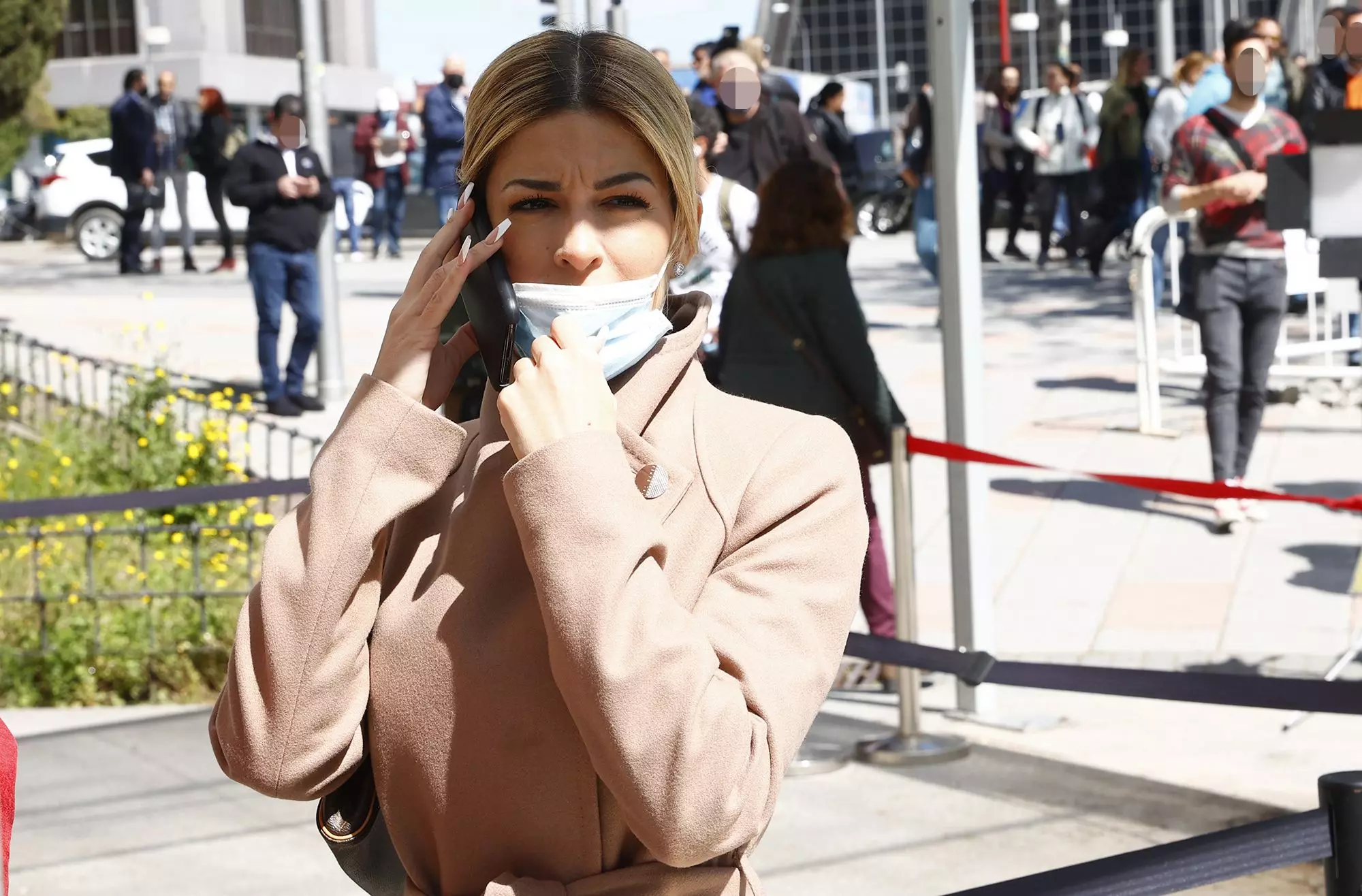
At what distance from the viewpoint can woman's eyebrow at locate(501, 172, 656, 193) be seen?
1824 mm

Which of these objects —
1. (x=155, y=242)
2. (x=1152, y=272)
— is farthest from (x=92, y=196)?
(x=1152, y=272)

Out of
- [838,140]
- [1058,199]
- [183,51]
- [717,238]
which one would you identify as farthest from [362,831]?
[183,51]

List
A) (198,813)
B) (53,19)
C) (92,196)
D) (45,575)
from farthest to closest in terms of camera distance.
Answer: (92,196) → (53,19) → (45,575) → (198,813)

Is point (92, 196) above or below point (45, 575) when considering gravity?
above

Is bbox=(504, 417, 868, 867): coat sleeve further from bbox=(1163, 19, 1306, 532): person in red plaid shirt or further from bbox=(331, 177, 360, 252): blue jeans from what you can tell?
bbox=(331, 177, 360, 252): blue jeans

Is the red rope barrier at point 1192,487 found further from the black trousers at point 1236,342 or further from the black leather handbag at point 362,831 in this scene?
the black trousers at point 1236,342

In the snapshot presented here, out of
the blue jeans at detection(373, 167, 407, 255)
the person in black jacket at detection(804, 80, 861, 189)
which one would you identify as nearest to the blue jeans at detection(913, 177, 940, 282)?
the person in black jacket at detection(804, 80, 861, 189)

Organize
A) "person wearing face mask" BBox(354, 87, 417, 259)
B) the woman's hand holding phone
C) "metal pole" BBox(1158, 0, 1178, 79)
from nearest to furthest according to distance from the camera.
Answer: the woman's hand holding phone
"metal pole" BBox(1158, 0, 1178, 79)
"person wearing face mask" BBox(354, 87, 417, 259)

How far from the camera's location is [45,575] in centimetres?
696

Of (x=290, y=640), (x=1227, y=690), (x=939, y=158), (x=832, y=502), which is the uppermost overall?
(x=939, y=158)

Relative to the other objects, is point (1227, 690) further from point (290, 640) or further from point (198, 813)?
point (198, 813)

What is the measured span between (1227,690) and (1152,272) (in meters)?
7.61

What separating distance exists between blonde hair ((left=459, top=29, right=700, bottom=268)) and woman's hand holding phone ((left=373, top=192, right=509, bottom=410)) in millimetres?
71

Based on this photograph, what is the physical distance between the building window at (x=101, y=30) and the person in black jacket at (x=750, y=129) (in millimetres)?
45835
